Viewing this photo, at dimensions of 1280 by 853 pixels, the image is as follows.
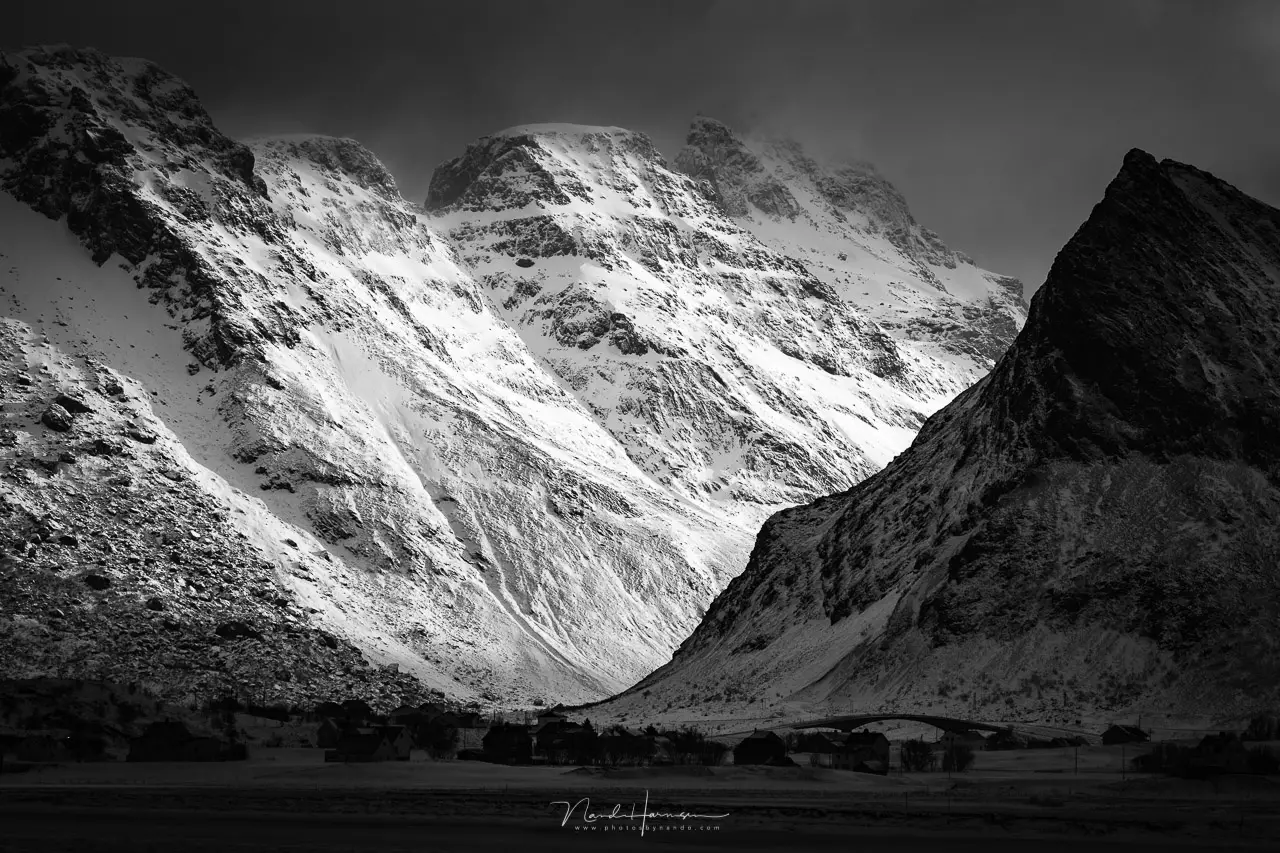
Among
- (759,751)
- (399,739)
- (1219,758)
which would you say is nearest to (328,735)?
(399,739)

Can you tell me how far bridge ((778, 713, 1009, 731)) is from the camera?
113188 millimetres

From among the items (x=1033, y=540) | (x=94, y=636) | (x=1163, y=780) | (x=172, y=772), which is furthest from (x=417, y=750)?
(x=94, y=636)

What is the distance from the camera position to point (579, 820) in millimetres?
65125

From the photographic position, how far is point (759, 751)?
98000 millimetres

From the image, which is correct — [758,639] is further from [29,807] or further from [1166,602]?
[29,807]

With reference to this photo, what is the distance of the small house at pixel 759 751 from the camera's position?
9700 centimetres

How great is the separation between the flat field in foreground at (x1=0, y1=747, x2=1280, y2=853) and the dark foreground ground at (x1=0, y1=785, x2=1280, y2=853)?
121 millimetres

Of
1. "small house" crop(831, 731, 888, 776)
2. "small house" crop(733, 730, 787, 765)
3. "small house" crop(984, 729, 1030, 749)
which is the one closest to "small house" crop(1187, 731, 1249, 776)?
"small house" crop(984, 729, 1030, 749)

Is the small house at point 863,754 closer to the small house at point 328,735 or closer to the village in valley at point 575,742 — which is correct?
the village in valley at point 575,742

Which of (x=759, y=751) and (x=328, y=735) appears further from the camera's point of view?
(x=328, y=735)

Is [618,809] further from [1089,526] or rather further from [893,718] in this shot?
[1089,526]

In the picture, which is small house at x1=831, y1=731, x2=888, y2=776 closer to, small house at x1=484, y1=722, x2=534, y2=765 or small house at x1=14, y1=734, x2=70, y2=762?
small house at x1=484, y1=722, x2=534, y2=765

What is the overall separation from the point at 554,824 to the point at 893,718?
5977cm

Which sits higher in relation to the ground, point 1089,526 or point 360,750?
point 1089,526
